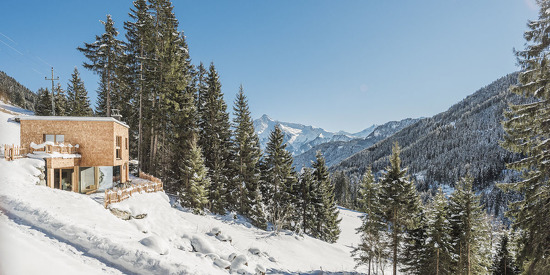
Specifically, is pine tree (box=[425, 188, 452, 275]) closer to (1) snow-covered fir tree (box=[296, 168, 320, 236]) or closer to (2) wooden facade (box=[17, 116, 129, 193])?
(1) snow-covered fir tree (box=[296, 168, 320, 236])

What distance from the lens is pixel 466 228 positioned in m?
21.2

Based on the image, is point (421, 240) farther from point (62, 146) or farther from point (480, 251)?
point (62, 146)

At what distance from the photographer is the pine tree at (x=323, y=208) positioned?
36688 mm

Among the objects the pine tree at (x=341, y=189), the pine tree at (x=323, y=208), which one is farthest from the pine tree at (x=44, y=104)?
the pine tree at (x=341, y=189)

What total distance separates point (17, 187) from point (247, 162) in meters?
22.0

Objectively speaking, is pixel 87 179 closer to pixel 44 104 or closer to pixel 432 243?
pixel 432 243

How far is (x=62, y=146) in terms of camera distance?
16.6 m

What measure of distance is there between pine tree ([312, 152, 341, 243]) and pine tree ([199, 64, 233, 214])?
43.3 ft

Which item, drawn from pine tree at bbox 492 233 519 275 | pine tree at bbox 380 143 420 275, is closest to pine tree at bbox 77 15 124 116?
pine tree at bbox 380 143 420 275

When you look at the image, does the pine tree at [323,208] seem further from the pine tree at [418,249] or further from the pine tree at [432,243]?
the pine tree at [432,243]

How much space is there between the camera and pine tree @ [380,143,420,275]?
21.0 meters

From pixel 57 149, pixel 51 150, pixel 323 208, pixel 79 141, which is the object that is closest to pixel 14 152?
pixel 51 150

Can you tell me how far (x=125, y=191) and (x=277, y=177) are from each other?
19579 mm

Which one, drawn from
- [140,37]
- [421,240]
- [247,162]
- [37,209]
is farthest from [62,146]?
[421,240]
